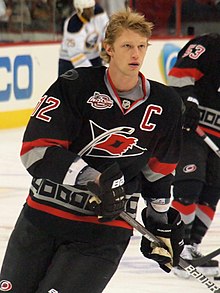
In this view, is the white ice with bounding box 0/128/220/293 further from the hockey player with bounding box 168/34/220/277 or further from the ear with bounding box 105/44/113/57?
the ear with bounding box 105/44/113/57

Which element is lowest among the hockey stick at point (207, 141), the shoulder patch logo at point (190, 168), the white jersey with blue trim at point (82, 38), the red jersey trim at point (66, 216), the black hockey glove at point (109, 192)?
the white jersey with blue trim at point (82, 38)

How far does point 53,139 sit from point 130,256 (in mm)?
1980

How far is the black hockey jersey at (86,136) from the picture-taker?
7.92ft

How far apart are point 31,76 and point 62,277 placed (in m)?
5.87

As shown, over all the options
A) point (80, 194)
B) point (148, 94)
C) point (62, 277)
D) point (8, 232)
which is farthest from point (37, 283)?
point (8, 232)

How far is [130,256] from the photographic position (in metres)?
4.31

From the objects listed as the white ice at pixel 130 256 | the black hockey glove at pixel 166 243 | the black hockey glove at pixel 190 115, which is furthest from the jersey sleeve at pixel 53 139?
the white ice at pixel 130 256

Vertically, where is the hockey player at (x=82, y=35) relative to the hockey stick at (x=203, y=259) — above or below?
below

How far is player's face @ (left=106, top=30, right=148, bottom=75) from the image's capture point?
2484 mm

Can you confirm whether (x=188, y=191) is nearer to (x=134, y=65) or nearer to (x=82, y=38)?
(x=134, y=65)

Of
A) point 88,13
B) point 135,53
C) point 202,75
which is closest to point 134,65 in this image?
point 135,53

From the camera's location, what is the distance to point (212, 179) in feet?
13.1

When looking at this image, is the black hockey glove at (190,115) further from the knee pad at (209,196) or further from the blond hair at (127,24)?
the blond hair at (127,24)

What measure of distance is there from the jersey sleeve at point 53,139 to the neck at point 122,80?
14 centimetres
